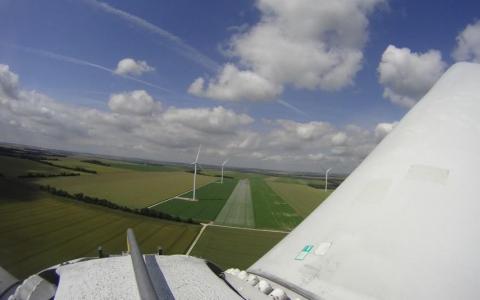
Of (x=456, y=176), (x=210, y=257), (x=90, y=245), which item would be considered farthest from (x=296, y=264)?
(x=90, y=245)

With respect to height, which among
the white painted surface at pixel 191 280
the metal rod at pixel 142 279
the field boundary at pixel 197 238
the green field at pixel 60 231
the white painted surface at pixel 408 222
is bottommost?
the field boundary at pixel 197 238

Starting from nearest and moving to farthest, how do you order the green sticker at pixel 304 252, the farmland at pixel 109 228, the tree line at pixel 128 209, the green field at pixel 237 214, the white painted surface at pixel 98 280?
the white painted surface at pixel 98 280 < the green sticker at pixel 304 252 < the farmland at pixel 109 228 < the tree line at pixel 128 209 < the green field at pixel 237 214

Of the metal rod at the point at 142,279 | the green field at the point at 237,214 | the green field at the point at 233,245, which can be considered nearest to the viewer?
the metal rod at the point at 142,279

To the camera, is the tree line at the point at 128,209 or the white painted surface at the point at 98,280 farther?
the tree line at the point at 128,209

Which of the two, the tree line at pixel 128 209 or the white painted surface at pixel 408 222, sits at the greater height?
the white painted surface at pixel 408 222

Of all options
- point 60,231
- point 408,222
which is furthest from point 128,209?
point 408,222

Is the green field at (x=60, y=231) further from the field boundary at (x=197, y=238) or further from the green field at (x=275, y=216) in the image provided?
the green field at (x=275, y=216)

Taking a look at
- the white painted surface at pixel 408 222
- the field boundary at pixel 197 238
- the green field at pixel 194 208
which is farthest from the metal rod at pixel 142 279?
the green field at pixel 194 208
